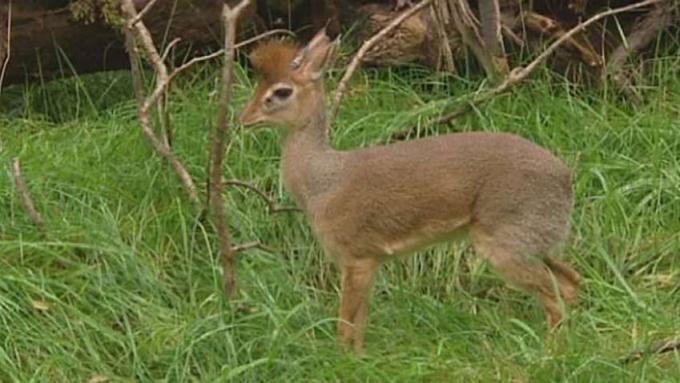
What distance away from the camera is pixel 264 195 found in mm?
4914

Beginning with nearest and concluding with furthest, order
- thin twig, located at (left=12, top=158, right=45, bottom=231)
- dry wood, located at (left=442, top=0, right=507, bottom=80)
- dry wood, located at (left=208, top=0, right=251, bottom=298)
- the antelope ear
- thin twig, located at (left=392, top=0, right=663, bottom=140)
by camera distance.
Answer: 1. dry wood, located at (left=208, top=0, right=251, bottom=298)
2. the antelope ear
3. thin twig, located at (left=12, top=158, right=45, bottom=231)
4. thin twig, located at (left=392, top=0, right=663, bottom=140)
5. dry wood, located at (left=442, top=0, right=507, bottom=80)

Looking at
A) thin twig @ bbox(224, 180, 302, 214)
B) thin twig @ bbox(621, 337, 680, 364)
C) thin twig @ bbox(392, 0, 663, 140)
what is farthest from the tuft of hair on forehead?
thin twig @ bbox(621, 337, 680, 364)

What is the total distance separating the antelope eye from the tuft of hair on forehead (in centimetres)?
3

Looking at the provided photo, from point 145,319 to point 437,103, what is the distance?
1.56 meters

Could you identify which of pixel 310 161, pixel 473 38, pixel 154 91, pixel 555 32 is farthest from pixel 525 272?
pixel 555 32

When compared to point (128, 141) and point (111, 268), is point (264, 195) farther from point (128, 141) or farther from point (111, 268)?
point (128, 141)

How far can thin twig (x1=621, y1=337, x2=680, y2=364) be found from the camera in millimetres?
4184

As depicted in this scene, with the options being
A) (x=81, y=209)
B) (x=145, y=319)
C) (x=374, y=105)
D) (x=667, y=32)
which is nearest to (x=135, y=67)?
(x=81, y=209)

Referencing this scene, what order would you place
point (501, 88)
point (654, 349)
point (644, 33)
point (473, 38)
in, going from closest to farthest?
point (654, 349), point (501, 88), point (473, 38), point (644, 33)

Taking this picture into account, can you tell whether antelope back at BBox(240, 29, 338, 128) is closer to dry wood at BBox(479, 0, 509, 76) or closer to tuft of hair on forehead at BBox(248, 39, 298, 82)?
tuft of hair on forehead at BBox(248, 39, 298, 82)

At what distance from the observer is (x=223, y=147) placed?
440cm

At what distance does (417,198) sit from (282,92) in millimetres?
479

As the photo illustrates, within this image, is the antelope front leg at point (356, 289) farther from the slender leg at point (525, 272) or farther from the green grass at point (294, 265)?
the slender leg at point (525, 272)

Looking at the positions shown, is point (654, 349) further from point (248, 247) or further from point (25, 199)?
point (25, 199)
